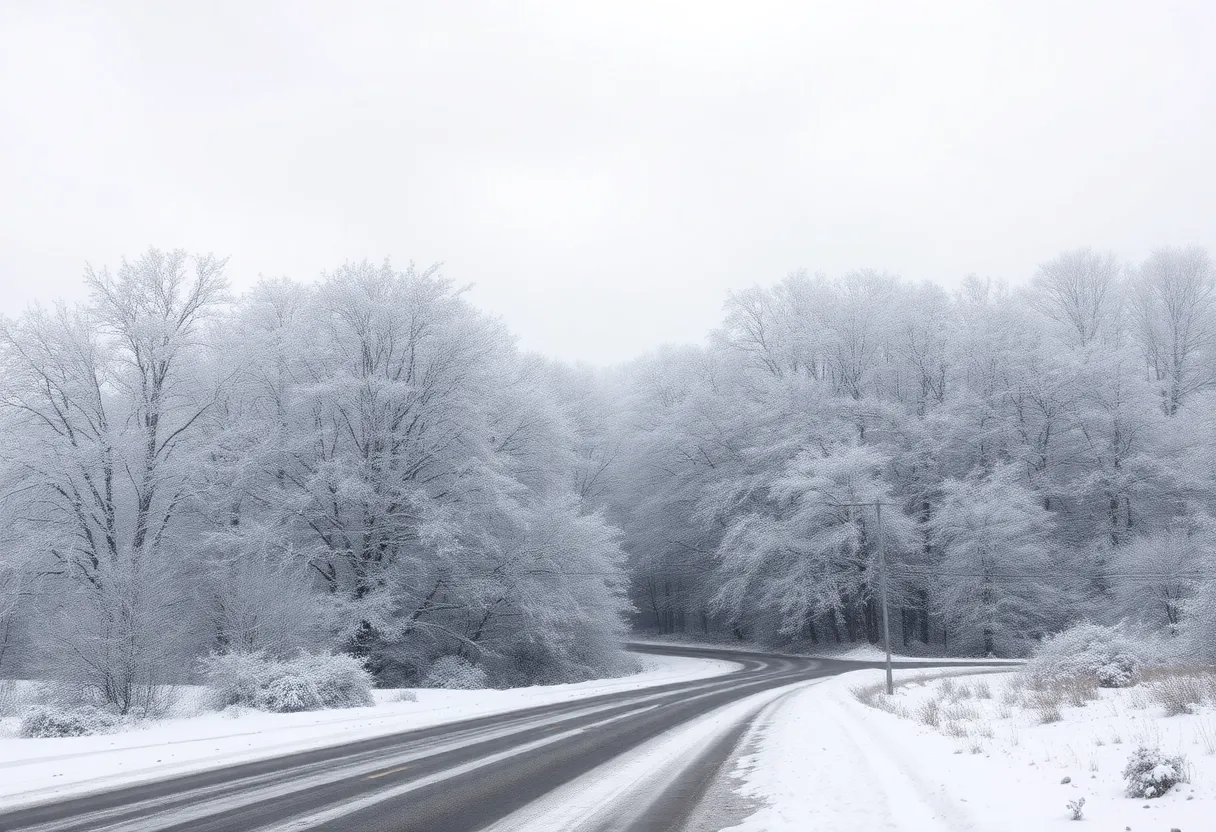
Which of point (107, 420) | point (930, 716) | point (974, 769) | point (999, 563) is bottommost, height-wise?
point (930, 716)

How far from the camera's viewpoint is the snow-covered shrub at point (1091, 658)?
55.5 ft

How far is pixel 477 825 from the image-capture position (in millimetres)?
6777

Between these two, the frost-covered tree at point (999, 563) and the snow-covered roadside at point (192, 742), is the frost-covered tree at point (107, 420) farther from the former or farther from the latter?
the frost-covered tree at point (999, 563)

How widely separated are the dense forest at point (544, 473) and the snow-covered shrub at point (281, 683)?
135 cm

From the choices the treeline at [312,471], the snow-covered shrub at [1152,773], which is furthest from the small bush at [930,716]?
the treeline at [312,471]

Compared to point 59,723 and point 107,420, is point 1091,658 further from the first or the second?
point 107,420

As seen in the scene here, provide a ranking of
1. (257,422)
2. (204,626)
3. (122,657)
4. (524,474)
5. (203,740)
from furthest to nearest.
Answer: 1. (524,474)
2. (257,422)
3. (204,626)
4. (122,657)
5. (203,740)

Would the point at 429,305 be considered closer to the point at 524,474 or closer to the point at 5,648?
the point at 524,474

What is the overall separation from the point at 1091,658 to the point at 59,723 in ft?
66.9

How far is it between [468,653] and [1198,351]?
44.6 meters

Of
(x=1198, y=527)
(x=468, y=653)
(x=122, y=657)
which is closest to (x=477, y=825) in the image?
(x=122, y=657)

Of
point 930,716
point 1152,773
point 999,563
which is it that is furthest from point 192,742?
point 999,563

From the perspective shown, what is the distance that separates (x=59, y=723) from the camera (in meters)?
13.8

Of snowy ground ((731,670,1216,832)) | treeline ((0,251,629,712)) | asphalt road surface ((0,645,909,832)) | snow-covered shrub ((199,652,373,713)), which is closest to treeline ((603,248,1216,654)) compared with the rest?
treeline ((0,251,629,712))
